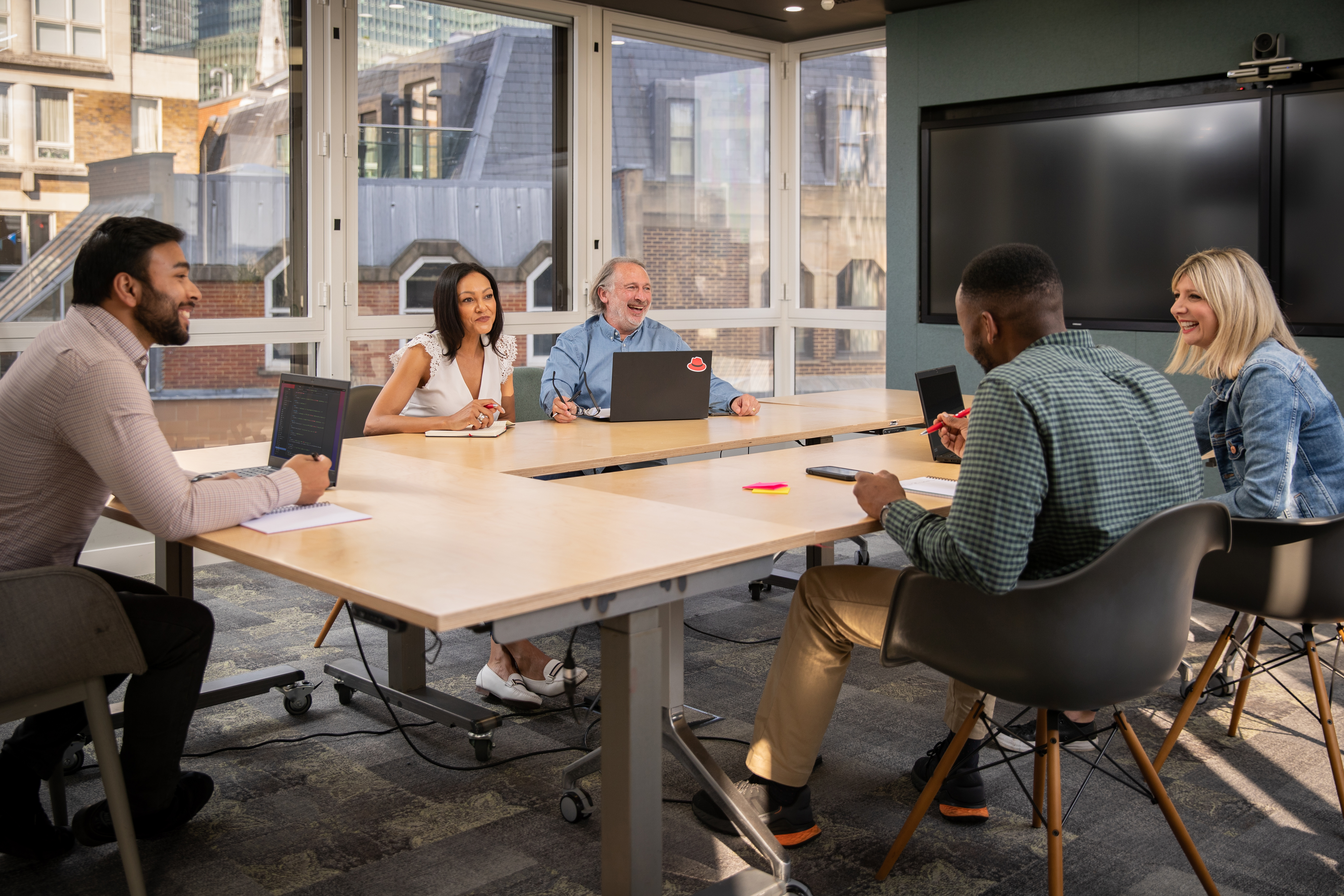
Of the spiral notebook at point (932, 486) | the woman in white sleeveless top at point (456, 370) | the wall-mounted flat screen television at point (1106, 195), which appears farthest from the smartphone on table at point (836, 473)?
the wall-mounted flat screen television at point (1106, 195)

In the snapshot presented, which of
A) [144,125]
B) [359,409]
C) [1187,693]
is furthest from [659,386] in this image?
[144,125]

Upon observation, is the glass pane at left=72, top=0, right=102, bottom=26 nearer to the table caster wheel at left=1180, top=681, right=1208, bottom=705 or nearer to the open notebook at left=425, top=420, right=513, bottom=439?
the open notebook at left=425, top=420, right=513, bottom=439

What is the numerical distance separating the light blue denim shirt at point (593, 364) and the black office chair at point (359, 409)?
2.06ft

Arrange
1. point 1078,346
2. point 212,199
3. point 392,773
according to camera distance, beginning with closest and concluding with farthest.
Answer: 1. point 1078,346
2. point 392,773
3. point 212,199

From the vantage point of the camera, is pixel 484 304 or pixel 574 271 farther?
pixel 574 271

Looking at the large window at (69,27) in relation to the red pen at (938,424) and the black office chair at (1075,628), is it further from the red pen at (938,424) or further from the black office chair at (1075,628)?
the black office chair at (1075,628)

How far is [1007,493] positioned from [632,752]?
768 mm

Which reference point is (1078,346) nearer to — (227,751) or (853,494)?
(853,494)

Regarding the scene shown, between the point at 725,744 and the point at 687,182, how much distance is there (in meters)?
4.50

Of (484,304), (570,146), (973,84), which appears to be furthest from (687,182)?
(484,304)

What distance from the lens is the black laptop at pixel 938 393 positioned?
337 centimetres

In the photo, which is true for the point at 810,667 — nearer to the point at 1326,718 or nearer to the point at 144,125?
the point at 1326,718

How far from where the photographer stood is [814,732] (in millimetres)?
2379

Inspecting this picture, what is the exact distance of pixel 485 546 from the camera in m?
2.05
